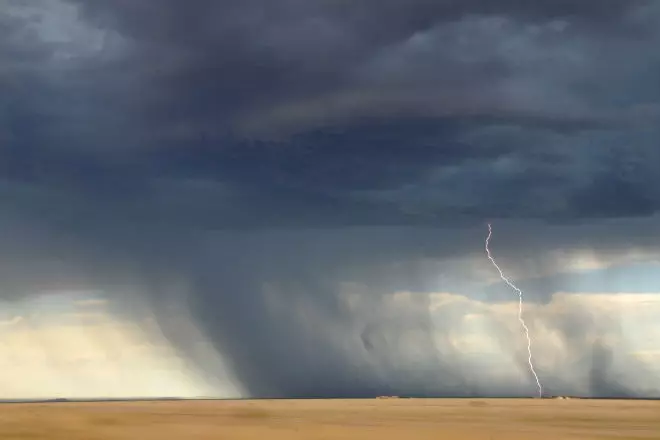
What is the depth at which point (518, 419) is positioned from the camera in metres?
100

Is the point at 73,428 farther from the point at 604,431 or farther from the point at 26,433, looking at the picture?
the point at 604,431

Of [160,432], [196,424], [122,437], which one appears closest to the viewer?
[122,437]

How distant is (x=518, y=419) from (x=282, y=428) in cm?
3621

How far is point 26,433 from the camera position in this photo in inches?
2913

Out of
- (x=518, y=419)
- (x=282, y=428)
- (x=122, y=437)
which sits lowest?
(x=122, y=437)

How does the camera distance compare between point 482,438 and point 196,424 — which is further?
point 196,424

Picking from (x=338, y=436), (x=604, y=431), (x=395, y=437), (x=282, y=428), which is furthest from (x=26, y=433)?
(x=604, y=431)

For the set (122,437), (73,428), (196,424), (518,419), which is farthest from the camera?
(518,419)

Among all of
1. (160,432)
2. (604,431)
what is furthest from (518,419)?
(160,432)

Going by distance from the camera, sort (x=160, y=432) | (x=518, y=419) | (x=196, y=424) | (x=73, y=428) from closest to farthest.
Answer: (x=160, y=432)
(x=73, y=428)
(x=196, y=424)
(x=518, y=419)

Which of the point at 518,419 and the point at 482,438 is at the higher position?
the point at 518,419

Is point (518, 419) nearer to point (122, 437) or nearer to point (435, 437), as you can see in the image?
point (435, 437)

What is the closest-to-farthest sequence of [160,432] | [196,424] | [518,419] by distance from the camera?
[160,432], [196,424], [518,419]

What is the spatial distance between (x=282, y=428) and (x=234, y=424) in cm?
1026
